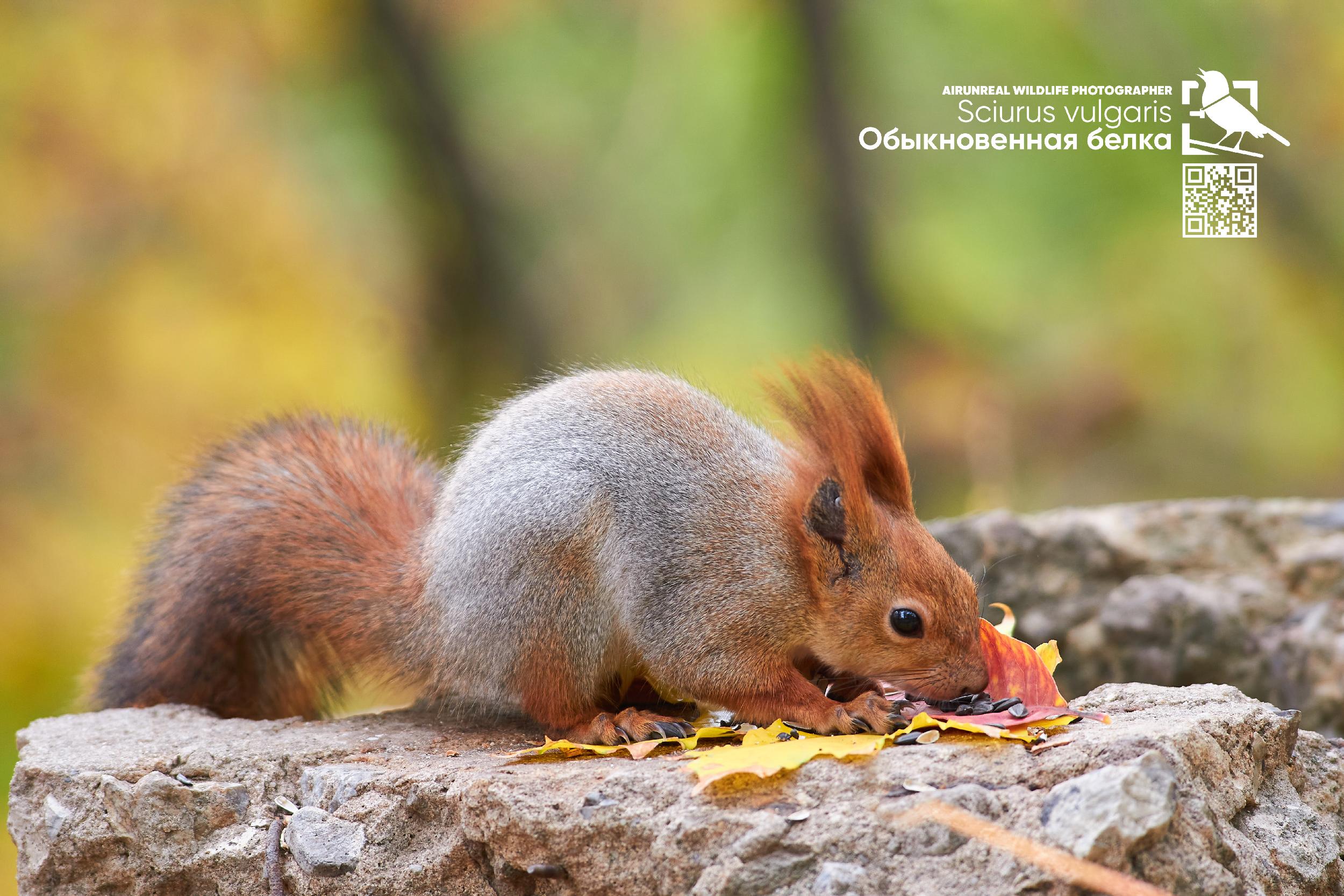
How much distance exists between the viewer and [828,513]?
2328 millimetres

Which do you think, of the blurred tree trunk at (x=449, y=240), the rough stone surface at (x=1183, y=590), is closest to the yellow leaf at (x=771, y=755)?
the rough stone surface at (x=1183, y=590)

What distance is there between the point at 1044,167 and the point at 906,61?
0.79 meters

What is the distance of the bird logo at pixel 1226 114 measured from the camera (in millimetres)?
5086

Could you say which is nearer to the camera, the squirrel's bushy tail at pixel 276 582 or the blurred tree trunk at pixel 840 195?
the squirrel's bushy tail at pixel 276 582

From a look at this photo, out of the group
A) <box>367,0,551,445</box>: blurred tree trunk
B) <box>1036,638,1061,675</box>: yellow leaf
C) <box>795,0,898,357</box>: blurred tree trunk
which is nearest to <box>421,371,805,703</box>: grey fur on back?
<box>1036,638,1061,675</box>: yellow leaf

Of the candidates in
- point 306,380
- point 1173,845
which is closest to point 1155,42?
point 306,380

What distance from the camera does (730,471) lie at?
2451 mm

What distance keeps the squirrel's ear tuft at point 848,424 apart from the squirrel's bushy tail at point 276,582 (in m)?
0.82

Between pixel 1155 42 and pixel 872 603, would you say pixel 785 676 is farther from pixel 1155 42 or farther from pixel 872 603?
pixel 1155 42

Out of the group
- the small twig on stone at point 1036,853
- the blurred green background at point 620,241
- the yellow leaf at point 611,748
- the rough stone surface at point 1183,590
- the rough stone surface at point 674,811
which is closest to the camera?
the small twig on stone at point 1036,853

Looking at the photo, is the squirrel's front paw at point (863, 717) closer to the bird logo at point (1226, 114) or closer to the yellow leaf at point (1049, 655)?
the yellow leaf at point (1049, 655)

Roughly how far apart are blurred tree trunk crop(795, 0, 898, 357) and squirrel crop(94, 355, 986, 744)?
3.38 m

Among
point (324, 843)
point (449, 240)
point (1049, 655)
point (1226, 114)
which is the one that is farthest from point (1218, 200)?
point (324, 843)

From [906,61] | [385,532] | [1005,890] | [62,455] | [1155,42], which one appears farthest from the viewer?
[906,61]
